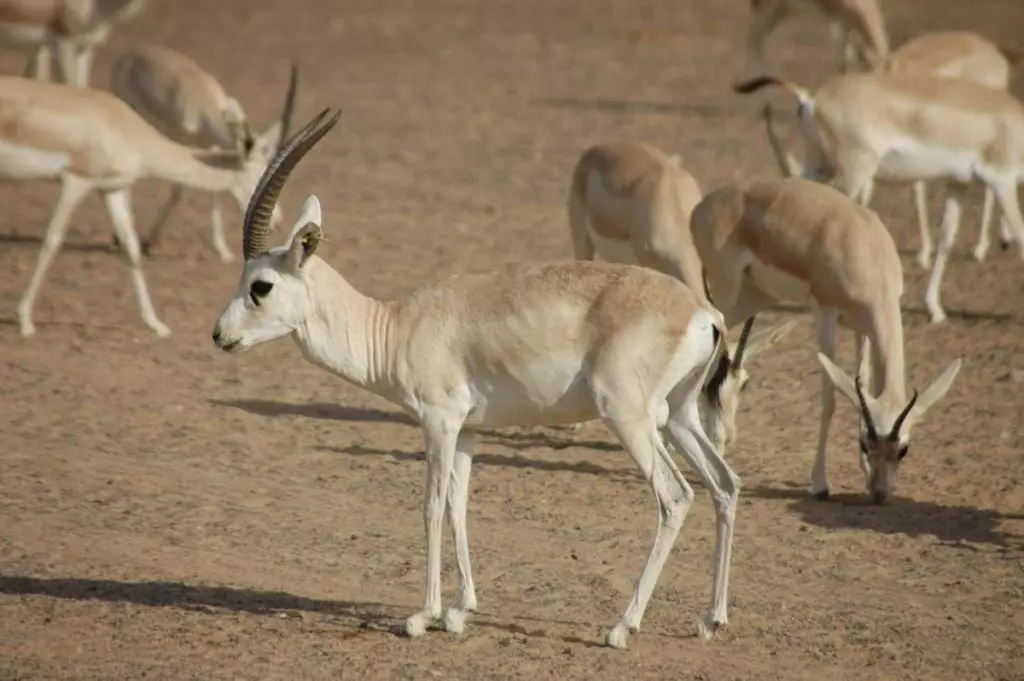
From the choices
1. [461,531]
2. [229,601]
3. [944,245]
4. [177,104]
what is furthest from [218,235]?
[461,531]

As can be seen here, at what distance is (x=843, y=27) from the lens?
21.5 meters

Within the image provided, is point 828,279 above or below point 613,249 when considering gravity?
above

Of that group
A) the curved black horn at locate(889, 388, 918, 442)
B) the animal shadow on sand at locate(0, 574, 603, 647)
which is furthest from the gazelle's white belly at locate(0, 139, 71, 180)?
the curved black horn at locate(889, 388, 918, 442)

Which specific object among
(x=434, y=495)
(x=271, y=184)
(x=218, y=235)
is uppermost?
(x=271, y=184)

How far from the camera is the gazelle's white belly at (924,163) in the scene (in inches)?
525

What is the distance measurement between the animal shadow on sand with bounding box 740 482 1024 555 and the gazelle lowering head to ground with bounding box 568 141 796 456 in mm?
762

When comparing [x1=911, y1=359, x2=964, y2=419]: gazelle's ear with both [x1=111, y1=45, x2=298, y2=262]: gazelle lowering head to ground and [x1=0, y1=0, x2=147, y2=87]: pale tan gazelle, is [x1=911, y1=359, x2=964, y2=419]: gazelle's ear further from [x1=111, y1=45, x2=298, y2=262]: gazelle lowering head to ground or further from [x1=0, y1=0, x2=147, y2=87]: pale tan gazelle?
[x1=0, y1=0, x2=147, y2=87]: pale tan gazelle

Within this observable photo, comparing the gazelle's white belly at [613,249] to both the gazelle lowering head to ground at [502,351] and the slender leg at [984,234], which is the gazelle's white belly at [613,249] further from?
the slender leg at [984,234]

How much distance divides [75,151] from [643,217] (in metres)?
4.09

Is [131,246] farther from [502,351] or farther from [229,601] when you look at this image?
[502,351]

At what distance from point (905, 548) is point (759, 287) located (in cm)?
234

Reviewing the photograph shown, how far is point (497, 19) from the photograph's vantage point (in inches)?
1176

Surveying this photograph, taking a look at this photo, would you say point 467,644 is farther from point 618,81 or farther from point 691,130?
point 618,81

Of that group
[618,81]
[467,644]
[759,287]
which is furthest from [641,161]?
[618,81]
